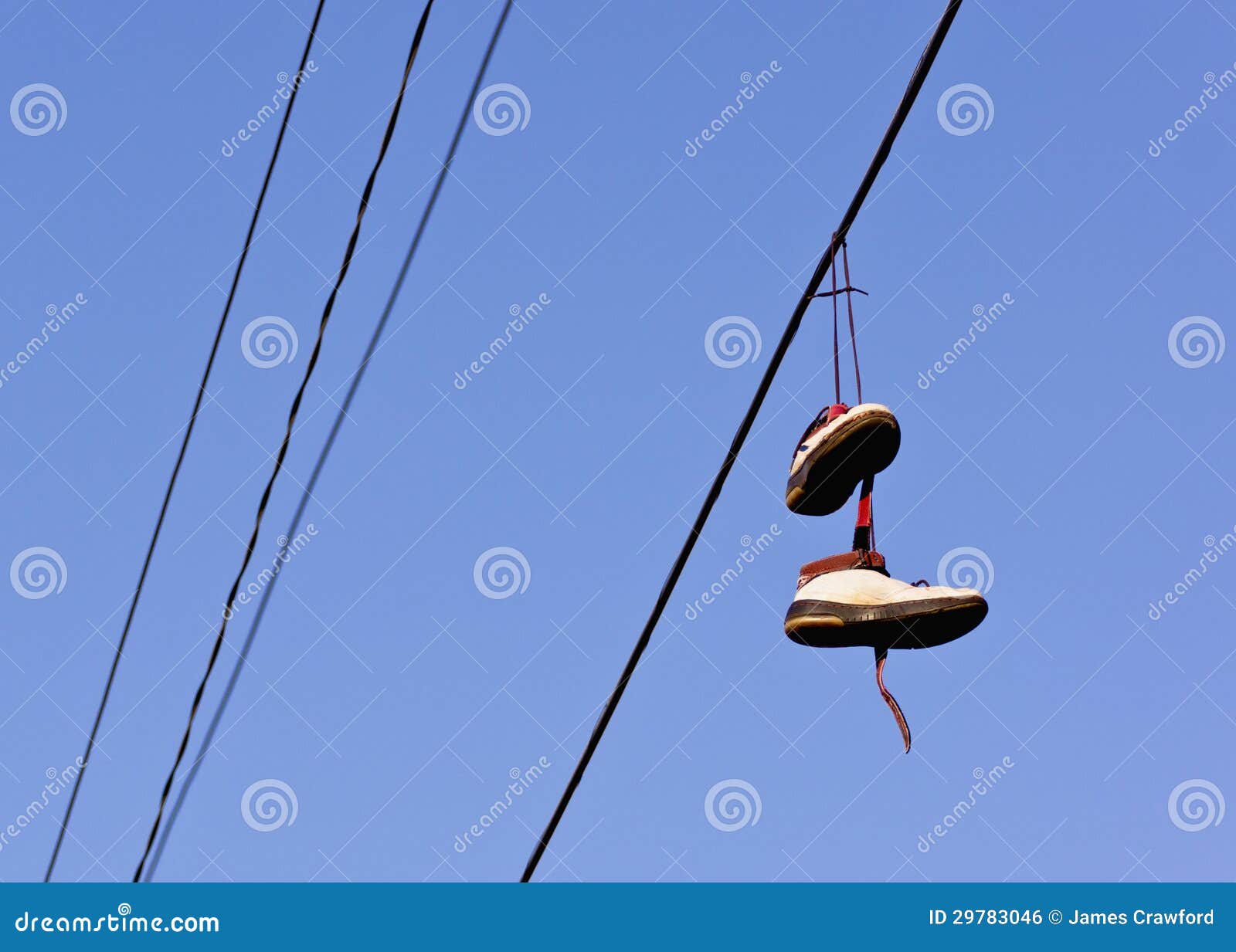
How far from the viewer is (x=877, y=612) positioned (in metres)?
4.85

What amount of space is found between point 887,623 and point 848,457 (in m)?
0.54

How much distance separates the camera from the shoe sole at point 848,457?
5.09 metres

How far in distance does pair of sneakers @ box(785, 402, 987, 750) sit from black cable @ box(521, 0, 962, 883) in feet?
2.86

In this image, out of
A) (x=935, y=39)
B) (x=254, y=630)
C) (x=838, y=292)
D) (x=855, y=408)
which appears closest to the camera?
(x=935, y=39)

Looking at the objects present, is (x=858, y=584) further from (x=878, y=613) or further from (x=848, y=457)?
(x=848, y=457)

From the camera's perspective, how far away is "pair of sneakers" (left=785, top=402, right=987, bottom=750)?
4809 millimetres

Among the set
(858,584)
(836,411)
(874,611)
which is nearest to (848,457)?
(836,411)

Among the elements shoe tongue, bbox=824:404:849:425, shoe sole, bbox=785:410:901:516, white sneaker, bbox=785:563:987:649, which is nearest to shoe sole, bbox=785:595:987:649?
A: white sneaker, bbox=785:563:987:649

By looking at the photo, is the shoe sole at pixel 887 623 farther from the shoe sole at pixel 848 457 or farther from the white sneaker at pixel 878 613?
the shoe sole at pixel 848 457

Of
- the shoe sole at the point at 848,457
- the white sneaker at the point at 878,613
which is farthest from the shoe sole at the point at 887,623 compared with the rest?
the shoe sole at the point at 848,457

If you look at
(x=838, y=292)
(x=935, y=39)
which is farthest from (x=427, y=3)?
(x=935, y=39)
